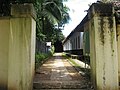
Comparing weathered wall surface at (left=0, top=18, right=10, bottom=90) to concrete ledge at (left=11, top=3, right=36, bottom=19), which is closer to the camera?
concrete ledge at (left=11, top=3, right=36, bottom=19)

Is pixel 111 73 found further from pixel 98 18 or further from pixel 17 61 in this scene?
pixel 17 61

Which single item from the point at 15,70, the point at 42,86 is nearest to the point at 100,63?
the point at 42,86

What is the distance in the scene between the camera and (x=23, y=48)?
23.3 ft

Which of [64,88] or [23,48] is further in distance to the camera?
[64,88]

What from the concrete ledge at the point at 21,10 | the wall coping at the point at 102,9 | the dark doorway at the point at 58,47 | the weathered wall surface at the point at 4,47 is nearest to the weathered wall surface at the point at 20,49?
the concrete ledge at the point at 21,10

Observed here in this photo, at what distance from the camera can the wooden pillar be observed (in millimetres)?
7078

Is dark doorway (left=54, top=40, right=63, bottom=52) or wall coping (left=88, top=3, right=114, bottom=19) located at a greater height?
wall coping (left=88, top=3, right=114, bottom=19)

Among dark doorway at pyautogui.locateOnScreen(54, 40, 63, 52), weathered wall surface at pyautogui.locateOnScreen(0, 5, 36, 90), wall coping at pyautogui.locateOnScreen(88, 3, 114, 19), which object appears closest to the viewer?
weathered wall surface at pyautogui.locateOnScreen(0, 5, 36, 90)

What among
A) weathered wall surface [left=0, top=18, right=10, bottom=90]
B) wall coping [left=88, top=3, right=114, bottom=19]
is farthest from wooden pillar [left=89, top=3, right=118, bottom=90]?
weathered wall surface [left=0, top=18, right=10, bottom=90]

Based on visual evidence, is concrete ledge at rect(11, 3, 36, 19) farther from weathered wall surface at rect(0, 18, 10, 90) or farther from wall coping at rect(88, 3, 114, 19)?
wall coping at rect(88, 3, 114, 19)

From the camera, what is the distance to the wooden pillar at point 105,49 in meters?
7.08

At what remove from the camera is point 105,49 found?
7152mm

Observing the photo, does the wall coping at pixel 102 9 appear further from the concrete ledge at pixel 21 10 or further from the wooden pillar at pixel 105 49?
the concrete ledge at pixel 21 10

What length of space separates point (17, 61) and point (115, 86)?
10.6ft
